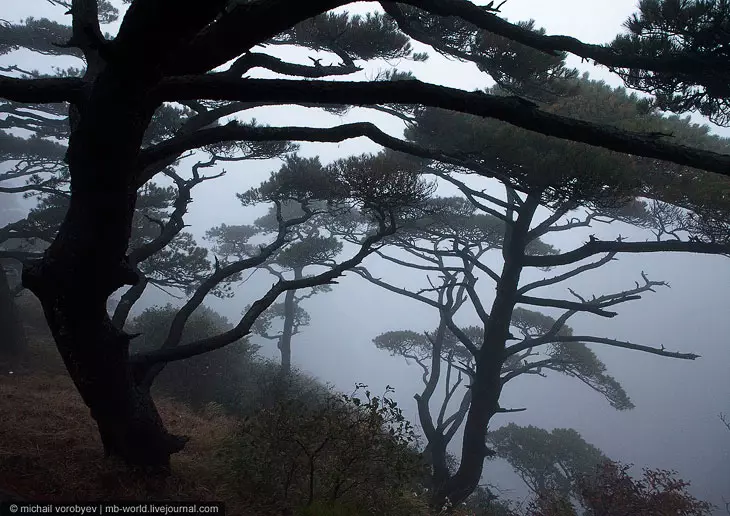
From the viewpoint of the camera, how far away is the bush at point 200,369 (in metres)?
10.1

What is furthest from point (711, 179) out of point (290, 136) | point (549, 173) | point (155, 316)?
point (155, 316)

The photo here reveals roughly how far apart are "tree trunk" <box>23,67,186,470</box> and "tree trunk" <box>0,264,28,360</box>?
7538 millimetres

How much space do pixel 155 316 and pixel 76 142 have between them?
1247 cm

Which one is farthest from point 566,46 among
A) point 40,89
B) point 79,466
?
point 79,466

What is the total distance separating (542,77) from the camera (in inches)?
272

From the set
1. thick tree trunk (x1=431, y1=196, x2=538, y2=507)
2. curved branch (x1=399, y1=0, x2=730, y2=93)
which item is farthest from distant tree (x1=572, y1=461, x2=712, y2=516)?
curved branch (x1=399, y1=0, x2=730, y2=93)

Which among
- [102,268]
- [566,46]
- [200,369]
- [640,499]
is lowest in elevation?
[200,369]

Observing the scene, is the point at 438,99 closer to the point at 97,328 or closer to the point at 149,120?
the point at 149,120

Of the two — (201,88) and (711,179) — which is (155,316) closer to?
(201,88)

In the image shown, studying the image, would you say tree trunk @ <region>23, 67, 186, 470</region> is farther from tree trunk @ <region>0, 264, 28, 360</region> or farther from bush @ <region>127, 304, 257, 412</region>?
tree trunk @ <region>0, 264, 28, 360</region>

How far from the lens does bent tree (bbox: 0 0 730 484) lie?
2195 millimetres

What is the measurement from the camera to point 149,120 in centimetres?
276

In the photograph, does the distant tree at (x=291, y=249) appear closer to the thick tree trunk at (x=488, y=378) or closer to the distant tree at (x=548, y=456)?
the thick tree trunk at (x=488, y=378)

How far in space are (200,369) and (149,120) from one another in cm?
962
